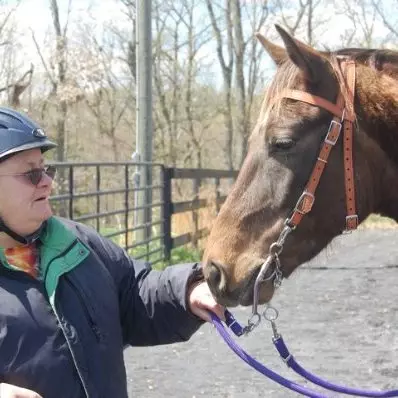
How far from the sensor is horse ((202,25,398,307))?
2.30 m

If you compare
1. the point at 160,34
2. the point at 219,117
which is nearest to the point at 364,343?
the point at 160,34

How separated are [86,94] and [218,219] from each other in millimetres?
22207

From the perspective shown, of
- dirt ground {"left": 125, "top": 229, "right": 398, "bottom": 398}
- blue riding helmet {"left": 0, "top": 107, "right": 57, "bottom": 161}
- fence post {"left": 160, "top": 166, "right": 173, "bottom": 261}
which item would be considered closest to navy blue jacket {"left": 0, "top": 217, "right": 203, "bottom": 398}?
blue riding helmet {"left": 0, "top": 107, "right": 57, "bottom": 161}

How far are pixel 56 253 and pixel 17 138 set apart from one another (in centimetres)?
37

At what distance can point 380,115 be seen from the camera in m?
2.34

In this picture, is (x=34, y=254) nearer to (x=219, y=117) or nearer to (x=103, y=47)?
(x=103, y=47)

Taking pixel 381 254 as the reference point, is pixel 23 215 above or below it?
above

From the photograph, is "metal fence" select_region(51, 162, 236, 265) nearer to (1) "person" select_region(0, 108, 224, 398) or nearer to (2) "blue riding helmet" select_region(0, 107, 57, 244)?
(1) "person" select_region(0, 108, 224, 398)

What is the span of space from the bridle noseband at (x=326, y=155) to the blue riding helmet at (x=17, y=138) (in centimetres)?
82

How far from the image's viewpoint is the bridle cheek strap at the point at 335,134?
2.30 metres

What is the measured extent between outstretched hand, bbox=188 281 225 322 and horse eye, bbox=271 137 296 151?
22.1 inches

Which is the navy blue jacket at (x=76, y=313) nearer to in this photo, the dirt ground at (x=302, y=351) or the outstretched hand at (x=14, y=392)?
the outstretched hand at (x=14, y=392)

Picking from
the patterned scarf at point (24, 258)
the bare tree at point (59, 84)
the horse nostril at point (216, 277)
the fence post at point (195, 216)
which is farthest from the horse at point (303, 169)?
the bare tree at point (59, 84)

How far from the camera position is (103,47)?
2388 cm
